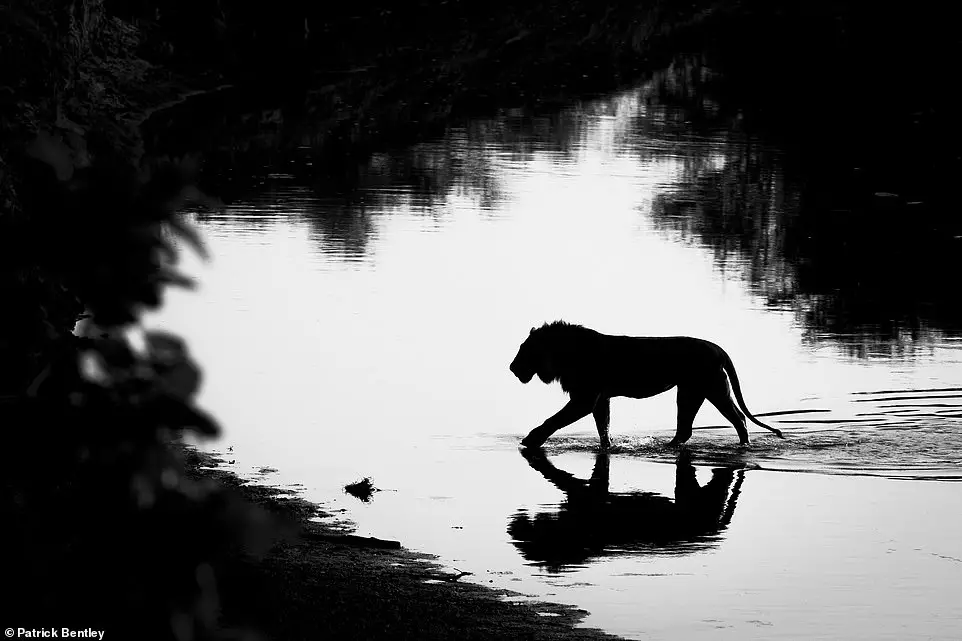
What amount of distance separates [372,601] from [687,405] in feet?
17.8

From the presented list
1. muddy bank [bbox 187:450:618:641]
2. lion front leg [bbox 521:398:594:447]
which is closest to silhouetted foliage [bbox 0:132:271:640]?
muddy bank [bbox 187:450:618:641]

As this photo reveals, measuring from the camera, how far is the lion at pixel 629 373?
1384cm

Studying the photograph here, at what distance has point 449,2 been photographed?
60.5m

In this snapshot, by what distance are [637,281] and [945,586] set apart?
12680mm

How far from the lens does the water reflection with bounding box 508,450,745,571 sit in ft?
35.6

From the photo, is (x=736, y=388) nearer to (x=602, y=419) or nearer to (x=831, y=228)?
(x=602, y=419)

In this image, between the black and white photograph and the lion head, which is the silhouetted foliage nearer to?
the black and white photograph

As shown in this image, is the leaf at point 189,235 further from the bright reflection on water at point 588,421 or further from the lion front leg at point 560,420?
the lion front leg at point 560,420

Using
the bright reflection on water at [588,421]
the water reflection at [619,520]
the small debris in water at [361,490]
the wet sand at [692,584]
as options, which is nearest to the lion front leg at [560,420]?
the bright reflection on water at [588,421]

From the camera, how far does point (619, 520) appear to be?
38.2 feet

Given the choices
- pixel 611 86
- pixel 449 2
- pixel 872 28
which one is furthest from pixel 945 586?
pixel 449 2

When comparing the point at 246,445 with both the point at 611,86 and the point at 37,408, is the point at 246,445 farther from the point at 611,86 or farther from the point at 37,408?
the point at 611,86

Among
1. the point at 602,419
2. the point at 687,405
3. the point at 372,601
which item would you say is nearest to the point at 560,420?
the point at 602,419

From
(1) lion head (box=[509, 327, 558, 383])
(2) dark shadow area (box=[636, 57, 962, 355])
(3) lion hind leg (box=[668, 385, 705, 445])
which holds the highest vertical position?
(1) lion head (box=[509, 327, 558, 383])
